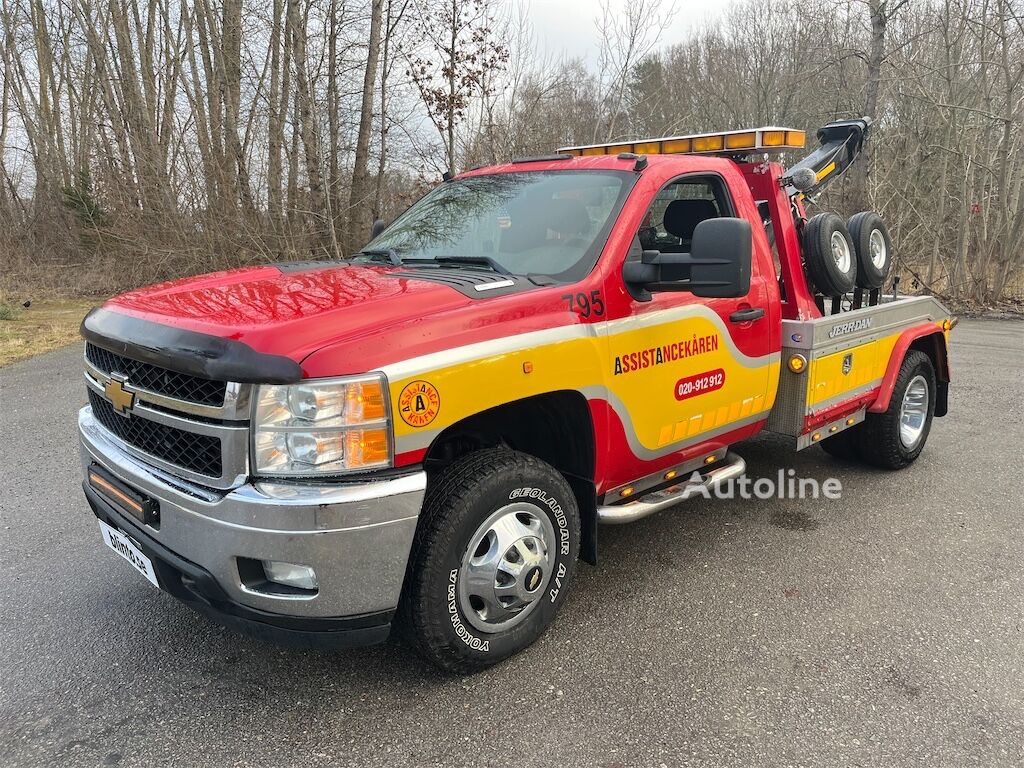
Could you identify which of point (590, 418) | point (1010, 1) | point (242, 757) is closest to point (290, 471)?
point (242, 757)

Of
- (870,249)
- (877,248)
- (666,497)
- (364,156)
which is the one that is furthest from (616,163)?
(364,156)

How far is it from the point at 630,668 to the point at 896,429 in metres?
3.07

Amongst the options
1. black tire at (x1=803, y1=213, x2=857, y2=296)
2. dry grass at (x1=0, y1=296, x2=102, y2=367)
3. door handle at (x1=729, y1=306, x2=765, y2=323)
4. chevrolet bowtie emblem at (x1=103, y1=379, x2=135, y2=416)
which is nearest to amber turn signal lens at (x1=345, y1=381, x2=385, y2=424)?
chevrolet bowtie emblem at (x1=103, y1=379, x2=135, y2=416)

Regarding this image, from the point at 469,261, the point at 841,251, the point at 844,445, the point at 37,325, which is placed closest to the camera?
the point at 469,261

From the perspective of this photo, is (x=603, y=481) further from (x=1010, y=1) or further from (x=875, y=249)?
(x=1010, y=1)

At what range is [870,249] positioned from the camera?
4.64 meters

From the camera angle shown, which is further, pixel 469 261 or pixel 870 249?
pixel 870 249

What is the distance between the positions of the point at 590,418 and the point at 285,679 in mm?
1577

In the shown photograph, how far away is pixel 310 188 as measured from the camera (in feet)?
46.3

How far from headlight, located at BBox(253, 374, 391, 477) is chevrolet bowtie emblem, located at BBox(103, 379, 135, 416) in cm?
72

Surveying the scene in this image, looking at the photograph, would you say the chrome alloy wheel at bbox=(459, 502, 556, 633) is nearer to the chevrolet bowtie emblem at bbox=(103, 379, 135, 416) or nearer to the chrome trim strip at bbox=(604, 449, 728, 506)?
the chrome trim strip at bbox=(604, 449, 728, 506)

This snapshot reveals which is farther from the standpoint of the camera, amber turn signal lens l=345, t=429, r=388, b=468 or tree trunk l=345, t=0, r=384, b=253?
tree trunk l=345, t=0, r=384, b=253

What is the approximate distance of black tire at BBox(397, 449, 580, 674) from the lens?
2596mm

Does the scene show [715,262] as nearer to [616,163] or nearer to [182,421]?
[616,163]
